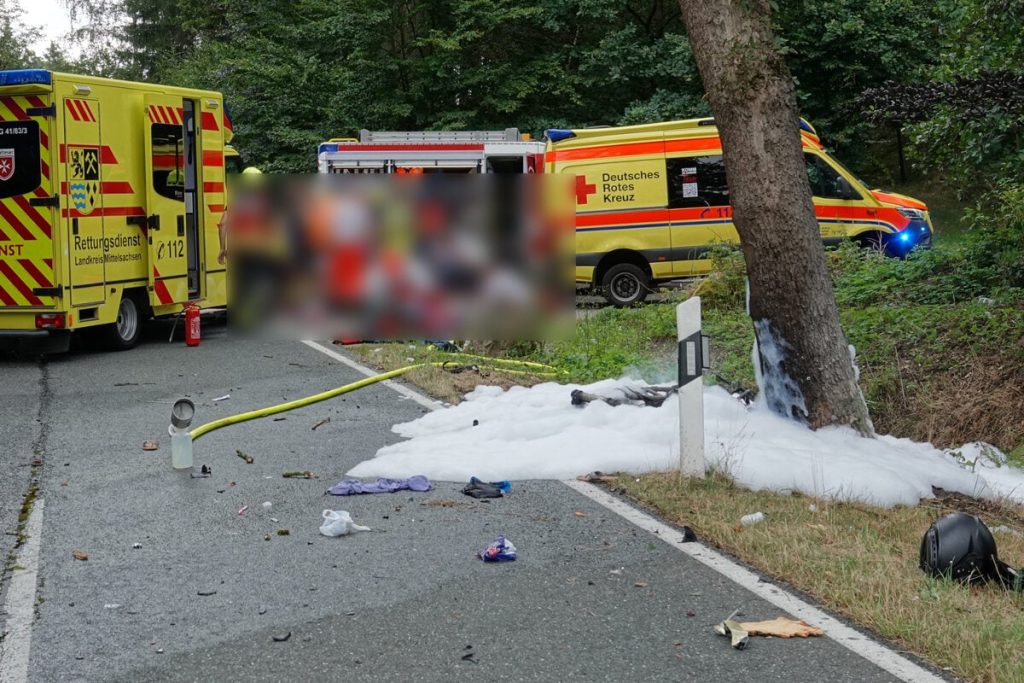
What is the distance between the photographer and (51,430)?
931 cm

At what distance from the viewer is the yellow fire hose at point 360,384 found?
905cm

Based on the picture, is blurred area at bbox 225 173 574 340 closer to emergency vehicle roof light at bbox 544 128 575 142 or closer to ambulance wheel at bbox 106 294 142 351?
ambulance wheel at bbox 106 294 142 351

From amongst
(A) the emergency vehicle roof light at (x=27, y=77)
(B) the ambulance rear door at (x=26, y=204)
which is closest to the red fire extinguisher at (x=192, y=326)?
(B) the ambulance rear door at (x=26, y=204)

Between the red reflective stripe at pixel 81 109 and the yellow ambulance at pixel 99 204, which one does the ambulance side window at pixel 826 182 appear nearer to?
the yellow ambulance at pixel 99 204

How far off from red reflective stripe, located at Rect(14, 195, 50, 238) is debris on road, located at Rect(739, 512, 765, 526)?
9327mm

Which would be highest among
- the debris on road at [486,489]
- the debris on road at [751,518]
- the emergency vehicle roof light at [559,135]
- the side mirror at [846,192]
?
the emergency vehicle roof light at [559,135]

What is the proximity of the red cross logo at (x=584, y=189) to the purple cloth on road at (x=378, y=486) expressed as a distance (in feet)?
40.0

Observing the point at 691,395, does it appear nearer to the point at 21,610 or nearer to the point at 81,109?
the point at 21,610

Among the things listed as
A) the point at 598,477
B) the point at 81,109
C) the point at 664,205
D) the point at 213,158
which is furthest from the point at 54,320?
the point at 664,205

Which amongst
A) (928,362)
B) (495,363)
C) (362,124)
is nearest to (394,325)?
(495,363)

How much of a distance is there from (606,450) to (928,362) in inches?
151

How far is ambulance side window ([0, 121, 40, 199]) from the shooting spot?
42.7 feet

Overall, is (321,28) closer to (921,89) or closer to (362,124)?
(362,124)

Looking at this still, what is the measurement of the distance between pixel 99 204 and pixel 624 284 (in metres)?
8.49
